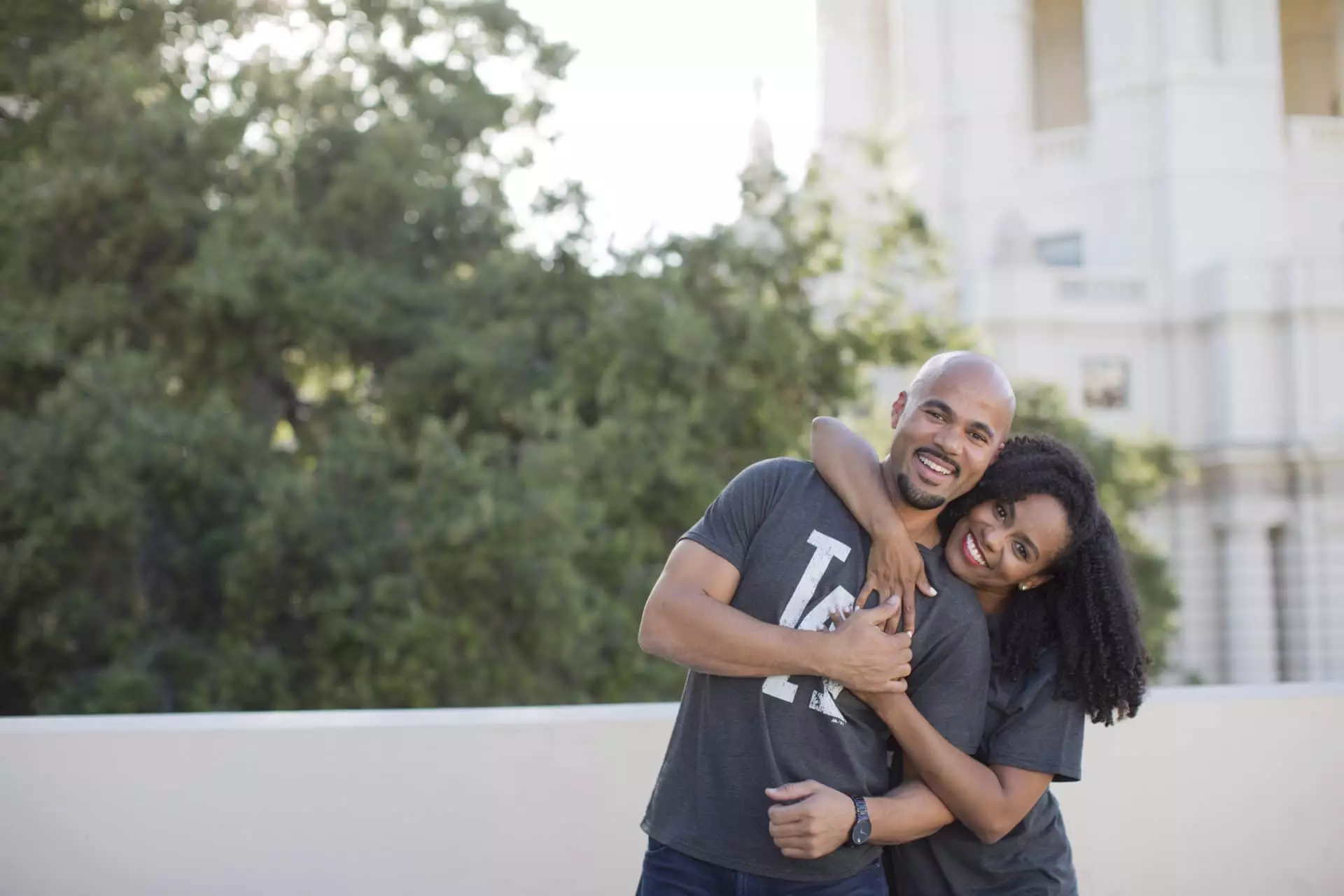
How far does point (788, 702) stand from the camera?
2.07 metres

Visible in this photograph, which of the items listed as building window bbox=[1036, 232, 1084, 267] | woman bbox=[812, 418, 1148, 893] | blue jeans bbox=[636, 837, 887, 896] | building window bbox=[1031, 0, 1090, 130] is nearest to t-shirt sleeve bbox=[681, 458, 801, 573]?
woman bbox=[812, 418, 1148, 893]

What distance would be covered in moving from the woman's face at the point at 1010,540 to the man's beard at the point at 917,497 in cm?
9

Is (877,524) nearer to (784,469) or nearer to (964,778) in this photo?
(784,469)

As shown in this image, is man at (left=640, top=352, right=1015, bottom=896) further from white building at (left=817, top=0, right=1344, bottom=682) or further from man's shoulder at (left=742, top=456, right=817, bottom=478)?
white building at (left=817, top=0, right=1344, bottom=682)

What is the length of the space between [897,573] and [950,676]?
0.19m

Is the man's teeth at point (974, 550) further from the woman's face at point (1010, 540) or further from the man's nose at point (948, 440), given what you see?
the man's nose at point (948, 440)

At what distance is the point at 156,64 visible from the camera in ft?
32.6

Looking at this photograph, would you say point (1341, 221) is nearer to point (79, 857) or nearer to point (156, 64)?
point (156, 64)

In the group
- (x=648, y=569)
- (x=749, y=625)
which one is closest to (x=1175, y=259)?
(x=648, y=569)

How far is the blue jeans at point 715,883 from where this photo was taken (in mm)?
2047

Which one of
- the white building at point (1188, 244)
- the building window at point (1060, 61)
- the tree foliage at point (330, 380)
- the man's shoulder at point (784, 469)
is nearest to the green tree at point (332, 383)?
the tree foliage at point (330, 380)

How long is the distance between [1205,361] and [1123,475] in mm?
10700

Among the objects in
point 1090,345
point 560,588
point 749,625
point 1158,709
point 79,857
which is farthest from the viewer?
point 1090,345

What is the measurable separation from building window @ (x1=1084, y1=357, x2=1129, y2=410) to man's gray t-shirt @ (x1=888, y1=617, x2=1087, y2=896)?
2202cm
